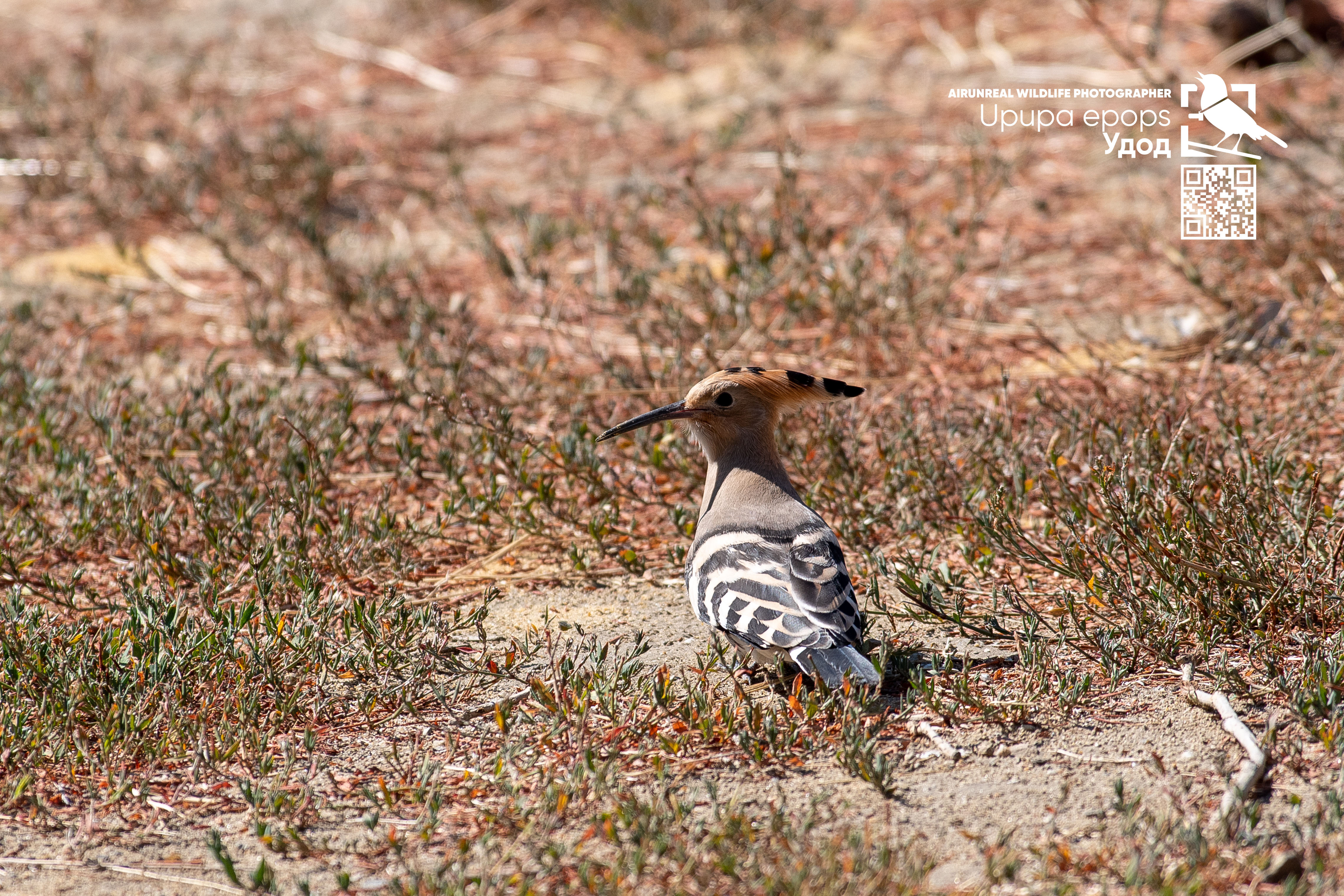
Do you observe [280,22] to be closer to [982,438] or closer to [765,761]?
[982,438]

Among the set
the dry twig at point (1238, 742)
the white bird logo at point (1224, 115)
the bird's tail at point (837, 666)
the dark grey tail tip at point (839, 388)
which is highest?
the white bird logo at point (1224, 115)

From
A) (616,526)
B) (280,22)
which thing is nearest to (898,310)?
(616,526)

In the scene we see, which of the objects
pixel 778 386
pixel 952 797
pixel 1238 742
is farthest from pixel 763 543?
pixel 1238 742

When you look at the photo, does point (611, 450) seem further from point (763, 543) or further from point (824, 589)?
point (824, 589)

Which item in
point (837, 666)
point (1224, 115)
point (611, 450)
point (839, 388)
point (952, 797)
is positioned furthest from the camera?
point (1224, 115)

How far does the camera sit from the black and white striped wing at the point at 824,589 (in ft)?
11.0

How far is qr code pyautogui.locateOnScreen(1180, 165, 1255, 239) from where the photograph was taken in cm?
646

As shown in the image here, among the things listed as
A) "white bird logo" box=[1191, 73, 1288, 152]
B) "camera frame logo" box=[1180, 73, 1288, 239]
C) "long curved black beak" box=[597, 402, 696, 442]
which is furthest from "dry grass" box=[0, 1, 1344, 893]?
"long curved black beak" box=[597, 402, 696, 442]

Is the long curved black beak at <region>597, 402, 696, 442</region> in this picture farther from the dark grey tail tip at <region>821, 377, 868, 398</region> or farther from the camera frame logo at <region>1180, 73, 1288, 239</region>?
the camera frame logo at <region>1180, 73, 1288, 239</region>

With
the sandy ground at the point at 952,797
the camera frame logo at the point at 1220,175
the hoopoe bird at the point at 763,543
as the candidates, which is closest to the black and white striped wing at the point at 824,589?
the hoopoe bird at the point at 763,543

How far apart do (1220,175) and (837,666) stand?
4.87m

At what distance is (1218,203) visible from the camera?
664cm

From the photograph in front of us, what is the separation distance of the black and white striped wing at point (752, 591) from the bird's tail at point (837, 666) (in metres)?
0.03

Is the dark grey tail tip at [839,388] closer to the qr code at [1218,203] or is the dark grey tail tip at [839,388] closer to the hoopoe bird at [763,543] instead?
the hoopoe bird at [763,543]
